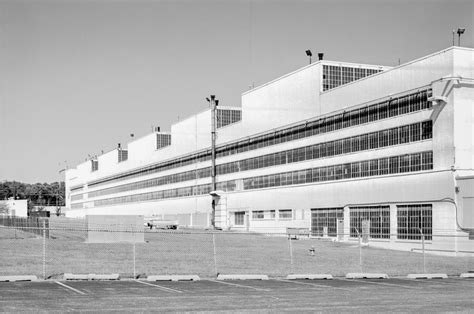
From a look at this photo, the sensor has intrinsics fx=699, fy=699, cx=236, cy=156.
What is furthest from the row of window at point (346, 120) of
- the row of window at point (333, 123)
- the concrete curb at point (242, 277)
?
the concrete curb at point (242, 277)

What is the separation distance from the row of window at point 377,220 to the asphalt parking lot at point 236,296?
2233 centimetres

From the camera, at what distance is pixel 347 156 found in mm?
63938

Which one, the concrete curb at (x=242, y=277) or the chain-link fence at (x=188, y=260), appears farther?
the chain-link fence at (x=188, y=260)

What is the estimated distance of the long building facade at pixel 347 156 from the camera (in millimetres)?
51250

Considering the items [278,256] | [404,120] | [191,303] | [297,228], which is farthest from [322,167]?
[191,303]

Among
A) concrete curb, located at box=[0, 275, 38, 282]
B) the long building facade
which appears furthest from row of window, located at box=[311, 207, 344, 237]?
concrete curb, located at box=[0, 275, 38, 282]

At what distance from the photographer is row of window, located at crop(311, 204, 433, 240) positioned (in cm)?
5331

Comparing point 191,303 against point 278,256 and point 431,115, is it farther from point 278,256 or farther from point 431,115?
point 431,115

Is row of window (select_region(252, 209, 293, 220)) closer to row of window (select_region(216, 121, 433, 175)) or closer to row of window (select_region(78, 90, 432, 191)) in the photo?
row of window (select_region(216, 121, 433, 175))

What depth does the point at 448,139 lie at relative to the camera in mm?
51094

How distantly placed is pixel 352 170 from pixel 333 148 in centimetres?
414

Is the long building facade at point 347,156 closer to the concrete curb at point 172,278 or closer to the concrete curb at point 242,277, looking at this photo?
the concrete curb at point 242,277

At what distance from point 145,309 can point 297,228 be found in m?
52.6

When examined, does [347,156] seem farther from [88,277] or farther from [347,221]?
[88,277]
